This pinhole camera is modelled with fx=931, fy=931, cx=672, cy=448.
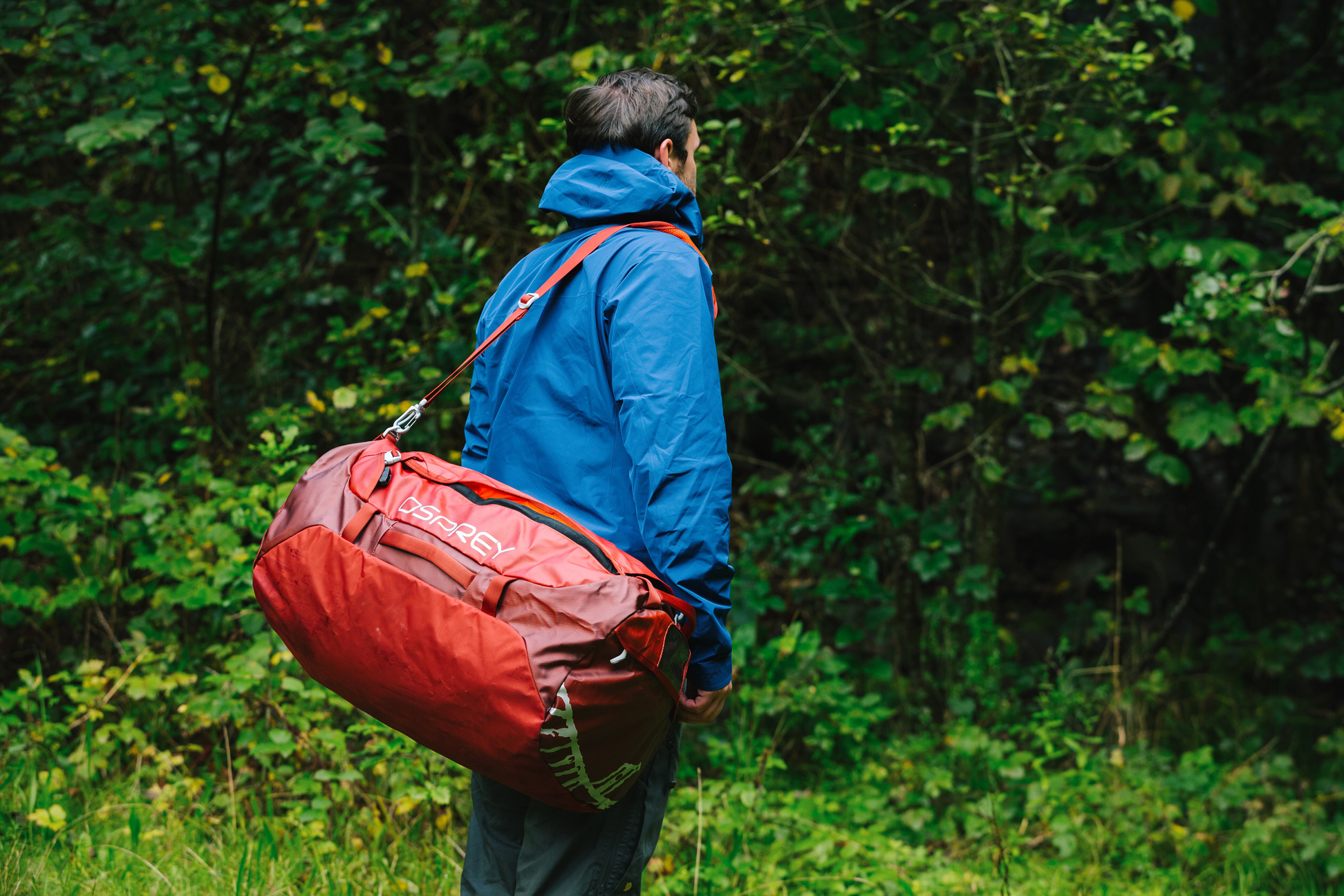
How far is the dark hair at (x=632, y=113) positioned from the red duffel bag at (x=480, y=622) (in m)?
0.62

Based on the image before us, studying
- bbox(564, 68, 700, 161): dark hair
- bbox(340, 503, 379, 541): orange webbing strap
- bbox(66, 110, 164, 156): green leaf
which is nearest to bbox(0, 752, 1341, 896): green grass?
bbox(340, 503, 379, 541): orange webbing strap

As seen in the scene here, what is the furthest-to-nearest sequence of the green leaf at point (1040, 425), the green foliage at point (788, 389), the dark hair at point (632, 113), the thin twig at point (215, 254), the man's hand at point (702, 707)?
the thin twig at point (215, 254) → the green leaf at point (1040, 425) → the green foliage at point (788, 389) → the dark hair at point (632, 113) → the man's hand at point (702, 707)

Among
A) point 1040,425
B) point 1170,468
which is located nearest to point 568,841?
point 1040,425

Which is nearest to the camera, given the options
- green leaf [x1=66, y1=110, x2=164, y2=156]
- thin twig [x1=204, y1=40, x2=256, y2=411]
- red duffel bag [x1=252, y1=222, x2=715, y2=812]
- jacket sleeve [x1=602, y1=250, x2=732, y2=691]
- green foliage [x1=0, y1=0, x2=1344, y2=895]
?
red duffel bag [x1=252, y1=222, x2=715, y2=812]

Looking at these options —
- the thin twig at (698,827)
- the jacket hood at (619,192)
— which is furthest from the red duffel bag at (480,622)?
the thin twig at (698,827)

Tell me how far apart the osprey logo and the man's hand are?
1.26ft

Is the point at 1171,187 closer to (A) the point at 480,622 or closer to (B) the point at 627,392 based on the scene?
(B) the point at 627,392

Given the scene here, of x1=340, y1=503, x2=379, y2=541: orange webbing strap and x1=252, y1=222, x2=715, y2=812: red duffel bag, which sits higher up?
x1=340, y1=503, x2=379, y2=541: orange webbing strap

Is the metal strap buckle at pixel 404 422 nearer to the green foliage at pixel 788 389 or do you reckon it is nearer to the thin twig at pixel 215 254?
the green foliage at pixel 788 389

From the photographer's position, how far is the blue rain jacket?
136cm

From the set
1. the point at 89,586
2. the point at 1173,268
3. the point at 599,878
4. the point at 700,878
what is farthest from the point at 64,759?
the point at 1173,268

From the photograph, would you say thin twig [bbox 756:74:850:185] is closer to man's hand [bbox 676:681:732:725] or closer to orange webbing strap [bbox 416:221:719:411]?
orange webbing strap [bbox 416:221:719:411]

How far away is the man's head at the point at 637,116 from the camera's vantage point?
1573 mm

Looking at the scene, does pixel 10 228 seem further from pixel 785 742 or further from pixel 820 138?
pixel 785 742
